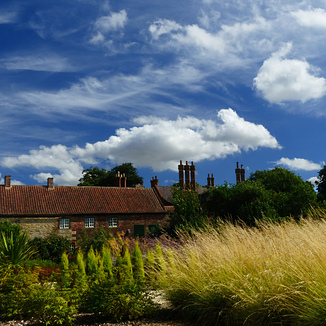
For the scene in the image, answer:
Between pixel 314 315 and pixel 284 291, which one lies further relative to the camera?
pixel 284 291

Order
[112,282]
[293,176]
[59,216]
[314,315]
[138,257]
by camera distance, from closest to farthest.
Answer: [314,315] < [112,282] < [138,257] < [59,216] < [293,176]

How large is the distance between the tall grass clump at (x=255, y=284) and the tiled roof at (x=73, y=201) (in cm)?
2298

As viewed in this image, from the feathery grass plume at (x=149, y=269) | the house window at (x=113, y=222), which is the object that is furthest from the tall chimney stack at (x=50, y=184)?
the feathery grass plume at (x=149, y=269)

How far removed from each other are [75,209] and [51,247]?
3.90m

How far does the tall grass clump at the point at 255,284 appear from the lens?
16.4ft

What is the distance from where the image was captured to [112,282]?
682 cm

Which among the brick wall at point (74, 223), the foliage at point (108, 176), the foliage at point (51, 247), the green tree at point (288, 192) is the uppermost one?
the foliage at point (108, 176)

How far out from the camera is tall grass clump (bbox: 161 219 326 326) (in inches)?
197

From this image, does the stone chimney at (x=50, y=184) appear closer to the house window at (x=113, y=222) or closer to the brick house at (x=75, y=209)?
the brick house at (x=75, y=209)

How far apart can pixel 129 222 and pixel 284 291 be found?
26.3m

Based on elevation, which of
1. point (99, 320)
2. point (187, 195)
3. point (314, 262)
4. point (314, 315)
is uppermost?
point (187, 195)

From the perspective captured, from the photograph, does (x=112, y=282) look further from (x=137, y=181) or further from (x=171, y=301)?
(x=137, y=181)

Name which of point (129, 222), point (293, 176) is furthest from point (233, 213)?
point (293, 176)

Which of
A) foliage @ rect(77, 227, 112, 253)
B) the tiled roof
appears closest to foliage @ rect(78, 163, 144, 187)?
the tiled roof
